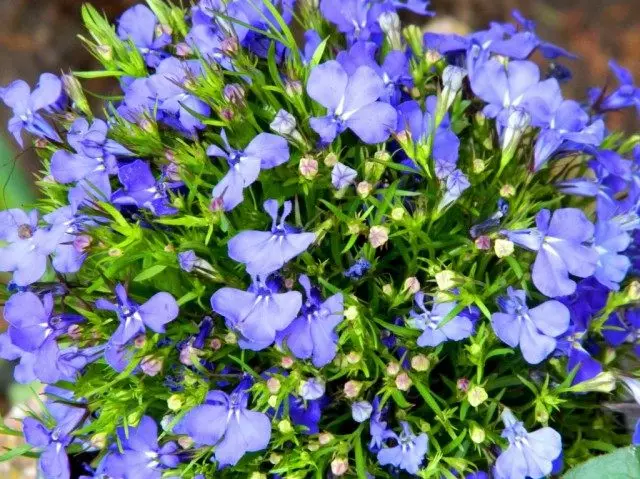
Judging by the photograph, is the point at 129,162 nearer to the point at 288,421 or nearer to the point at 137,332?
the point at 137,332

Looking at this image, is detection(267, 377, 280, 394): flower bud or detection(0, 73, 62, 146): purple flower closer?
detection(267, 377, 280, 394): flower bud

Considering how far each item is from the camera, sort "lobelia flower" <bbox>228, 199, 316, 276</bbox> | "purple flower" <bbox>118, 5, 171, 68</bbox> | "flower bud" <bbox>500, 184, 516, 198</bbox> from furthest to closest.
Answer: "purple flower" <bbox>118, 5, 171, 68</bbox>
"flower bud" <bbox>500, 184, 516, 198</bbox>
"lobelia flower" <bbox>228, 199, 316, 276</bbox>

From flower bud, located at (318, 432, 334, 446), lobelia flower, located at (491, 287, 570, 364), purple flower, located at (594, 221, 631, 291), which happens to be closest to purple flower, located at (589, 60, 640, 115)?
purple flower, located at (594, 221, 631, 291)

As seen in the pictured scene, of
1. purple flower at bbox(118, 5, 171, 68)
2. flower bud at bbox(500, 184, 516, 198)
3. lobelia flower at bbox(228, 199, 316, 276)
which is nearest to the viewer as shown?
lobelia flower at bbox(228, 199, 316, 276)

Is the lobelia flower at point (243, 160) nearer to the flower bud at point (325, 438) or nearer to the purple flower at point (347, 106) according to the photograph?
the purple flower at point (347, 106)

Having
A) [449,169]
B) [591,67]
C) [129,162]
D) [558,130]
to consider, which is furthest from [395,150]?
[591,67]

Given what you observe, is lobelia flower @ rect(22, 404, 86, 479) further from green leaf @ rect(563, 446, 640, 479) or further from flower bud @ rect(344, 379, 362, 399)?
green leaf @ rect(563, 446, 640, 479)

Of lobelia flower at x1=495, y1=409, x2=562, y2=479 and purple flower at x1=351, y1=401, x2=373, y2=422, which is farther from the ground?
purple flower at x1=351, y1=401, x2=373, y2=422
